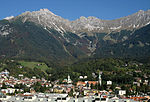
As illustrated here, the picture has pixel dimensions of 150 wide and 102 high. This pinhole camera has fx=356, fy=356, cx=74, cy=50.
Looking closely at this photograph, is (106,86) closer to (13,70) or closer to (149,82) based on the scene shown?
(149,82)

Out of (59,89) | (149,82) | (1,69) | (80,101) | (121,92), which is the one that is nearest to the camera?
(80,101)

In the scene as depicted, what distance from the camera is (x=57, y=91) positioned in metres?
132

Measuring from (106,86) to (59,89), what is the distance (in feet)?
61.4

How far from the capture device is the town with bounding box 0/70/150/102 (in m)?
68.6

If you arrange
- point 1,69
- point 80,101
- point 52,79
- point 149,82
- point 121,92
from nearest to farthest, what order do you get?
point 80,101, point 121,92, point 149,82, point 52,79, point 1,69

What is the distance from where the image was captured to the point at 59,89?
→ 137875mm

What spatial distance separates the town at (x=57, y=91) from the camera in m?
68.6

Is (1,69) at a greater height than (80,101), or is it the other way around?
(1,69)

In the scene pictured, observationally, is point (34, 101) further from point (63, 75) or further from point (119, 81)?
point (63, 75)

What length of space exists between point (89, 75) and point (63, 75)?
14142mm

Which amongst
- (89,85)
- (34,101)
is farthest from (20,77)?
(34,101)

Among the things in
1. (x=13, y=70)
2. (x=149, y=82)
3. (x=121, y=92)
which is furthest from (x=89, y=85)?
(x=13, y=70)

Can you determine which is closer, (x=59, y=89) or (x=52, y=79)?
(x=59, y=89)

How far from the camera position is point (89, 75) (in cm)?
18700
